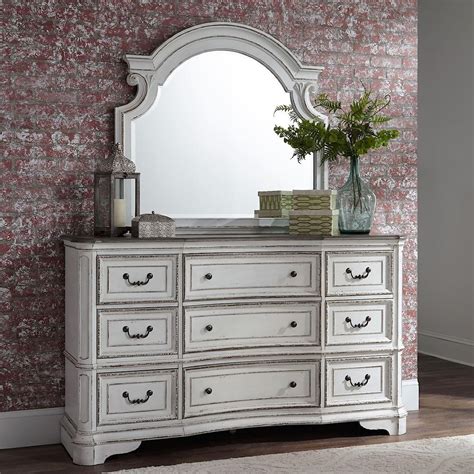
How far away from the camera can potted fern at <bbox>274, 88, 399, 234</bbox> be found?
4.09m

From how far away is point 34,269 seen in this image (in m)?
3.92

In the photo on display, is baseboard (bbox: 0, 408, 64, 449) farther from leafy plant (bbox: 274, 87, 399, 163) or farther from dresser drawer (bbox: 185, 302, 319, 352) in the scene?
leafy plant (bbox: 274, 87, 399, 163)

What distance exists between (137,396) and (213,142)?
1.30 metres

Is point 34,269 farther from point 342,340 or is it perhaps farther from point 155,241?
point 342,340

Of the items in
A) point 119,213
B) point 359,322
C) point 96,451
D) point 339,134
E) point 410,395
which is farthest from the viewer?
point 410,395

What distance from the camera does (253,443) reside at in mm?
3904

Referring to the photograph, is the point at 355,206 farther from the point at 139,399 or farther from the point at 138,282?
the point at 139,399

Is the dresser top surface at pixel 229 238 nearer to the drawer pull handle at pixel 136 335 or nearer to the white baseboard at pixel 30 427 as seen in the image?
the drawer pull handle at pixel 136 335

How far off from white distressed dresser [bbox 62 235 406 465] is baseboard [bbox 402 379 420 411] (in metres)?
0.50

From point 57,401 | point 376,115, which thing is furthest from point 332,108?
point 57,401

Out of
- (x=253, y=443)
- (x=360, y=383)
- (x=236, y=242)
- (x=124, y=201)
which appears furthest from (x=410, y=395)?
(x=124, y=201)

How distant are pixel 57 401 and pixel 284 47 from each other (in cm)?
205

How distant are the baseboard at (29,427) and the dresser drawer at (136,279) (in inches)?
29.1

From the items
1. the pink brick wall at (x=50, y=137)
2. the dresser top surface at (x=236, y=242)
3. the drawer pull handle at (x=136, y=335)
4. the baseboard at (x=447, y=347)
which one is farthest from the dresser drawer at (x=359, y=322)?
the baseboard at (x=447, y=347)
